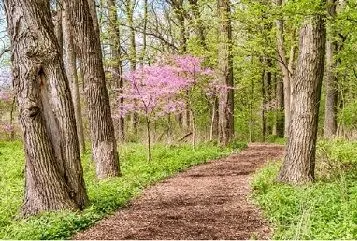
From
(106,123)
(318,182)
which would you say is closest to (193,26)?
(106,123)

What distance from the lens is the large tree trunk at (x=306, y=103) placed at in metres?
9.47

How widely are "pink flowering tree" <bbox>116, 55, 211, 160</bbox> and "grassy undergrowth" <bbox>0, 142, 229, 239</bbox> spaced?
1626 millimetres

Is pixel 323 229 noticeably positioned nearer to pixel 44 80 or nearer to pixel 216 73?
pixel 44 80

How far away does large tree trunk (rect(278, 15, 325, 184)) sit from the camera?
31.1 ft

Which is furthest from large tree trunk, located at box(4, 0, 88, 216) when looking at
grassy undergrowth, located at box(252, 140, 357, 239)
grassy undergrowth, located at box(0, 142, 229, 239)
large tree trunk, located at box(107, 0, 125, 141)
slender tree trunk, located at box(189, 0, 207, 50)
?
large tree trunk, located at box(107, 0, 125, 141)

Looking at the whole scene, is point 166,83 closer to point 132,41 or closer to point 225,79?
point 225,79

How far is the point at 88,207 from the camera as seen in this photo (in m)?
7.96

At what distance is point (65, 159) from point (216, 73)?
1290cm

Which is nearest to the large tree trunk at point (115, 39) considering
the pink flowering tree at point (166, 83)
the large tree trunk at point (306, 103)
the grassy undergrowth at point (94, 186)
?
the pink flowering tree at point (166, 83)

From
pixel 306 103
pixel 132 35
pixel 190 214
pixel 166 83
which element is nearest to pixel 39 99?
pixel 190 214

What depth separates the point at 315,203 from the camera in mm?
7242

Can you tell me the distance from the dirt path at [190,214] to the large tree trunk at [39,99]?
1.00 meters

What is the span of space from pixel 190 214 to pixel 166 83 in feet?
32.6

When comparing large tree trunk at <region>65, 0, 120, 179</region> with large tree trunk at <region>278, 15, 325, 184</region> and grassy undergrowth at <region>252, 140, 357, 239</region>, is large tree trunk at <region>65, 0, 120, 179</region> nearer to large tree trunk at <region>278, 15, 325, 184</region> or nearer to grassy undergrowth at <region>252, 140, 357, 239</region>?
grassy undergrowth at <region>252, 140, 357, 239</region>
